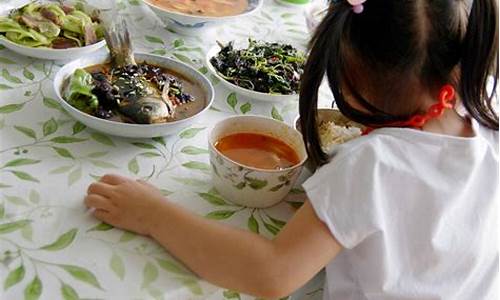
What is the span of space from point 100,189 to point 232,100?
0.38m

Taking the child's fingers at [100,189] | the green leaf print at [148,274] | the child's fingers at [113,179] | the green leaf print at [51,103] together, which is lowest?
the green leaf print at [148,274]

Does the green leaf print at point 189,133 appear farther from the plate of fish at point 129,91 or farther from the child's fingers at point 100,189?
the child's fingers at point 100,189

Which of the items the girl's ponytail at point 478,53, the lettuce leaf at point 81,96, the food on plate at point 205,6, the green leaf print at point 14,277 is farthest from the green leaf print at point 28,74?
the girl's ponytail at point 478,53

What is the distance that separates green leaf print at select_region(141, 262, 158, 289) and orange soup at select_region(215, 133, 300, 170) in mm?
220

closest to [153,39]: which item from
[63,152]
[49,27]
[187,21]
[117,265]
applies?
[187,21]

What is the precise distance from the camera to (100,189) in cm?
78

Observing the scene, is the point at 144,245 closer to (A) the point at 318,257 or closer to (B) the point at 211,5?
(A) the point at 318,257

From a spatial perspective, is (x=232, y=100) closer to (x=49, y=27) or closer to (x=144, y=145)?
(x=144, y=145)

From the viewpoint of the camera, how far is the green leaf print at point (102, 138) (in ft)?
2.97

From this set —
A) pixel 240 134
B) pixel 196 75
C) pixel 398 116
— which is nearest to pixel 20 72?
pixel 196 75

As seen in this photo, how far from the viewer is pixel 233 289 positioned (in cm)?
72

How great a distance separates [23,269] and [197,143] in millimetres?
366

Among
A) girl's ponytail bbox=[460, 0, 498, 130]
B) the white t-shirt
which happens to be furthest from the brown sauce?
girl's ponytail bbox=[460, 0, 498, 130]

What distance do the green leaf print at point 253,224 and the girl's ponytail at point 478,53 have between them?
338 mm
